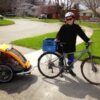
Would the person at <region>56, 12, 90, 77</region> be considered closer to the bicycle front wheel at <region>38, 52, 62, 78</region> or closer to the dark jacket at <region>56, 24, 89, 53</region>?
the dark jacket at <region>56, 24, 89, 53</region>

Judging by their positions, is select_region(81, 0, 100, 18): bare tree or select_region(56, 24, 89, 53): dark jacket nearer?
select_region(56, 24, 89, 53): dark jacket

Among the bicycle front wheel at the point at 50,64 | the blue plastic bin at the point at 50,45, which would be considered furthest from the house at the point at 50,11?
the bicycle front wheel at the point at 50,64

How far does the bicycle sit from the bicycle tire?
966 millimetres

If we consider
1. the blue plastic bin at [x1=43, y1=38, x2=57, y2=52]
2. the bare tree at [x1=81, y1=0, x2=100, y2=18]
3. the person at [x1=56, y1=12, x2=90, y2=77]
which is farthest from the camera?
the bare tree at [x1=81, y1=0, x2=100, y2=18]

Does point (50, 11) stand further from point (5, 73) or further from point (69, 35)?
point (5, 73)

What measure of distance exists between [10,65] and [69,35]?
1729mm

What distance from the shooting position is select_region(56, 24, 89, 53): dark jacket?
7.37 m

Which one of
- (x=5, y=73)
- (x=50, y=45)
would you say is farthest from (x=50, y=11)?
(x=5, y=73)

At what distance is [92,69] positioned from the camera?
7.09m

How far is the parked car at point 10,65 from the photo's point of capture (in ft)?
23.0

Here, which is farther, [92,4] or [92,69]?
[92,4]

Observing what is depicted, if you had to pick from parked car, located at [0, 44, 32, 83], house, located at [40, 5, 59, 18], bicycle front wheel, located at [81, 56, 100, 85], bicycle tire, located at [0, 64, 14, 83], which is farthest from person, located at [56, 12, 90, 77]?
house, located at [40, 5, 59, 18]

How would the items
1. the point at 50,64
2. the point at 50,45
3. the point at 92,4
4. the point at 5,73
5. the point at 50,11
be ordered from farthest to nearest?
1. the point at 50,11
2. the point at 92,4
3. the point at 50,45
4. the point at 50,64
5. the point at 5,73

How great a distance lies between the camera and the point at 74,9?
73.7 meters
